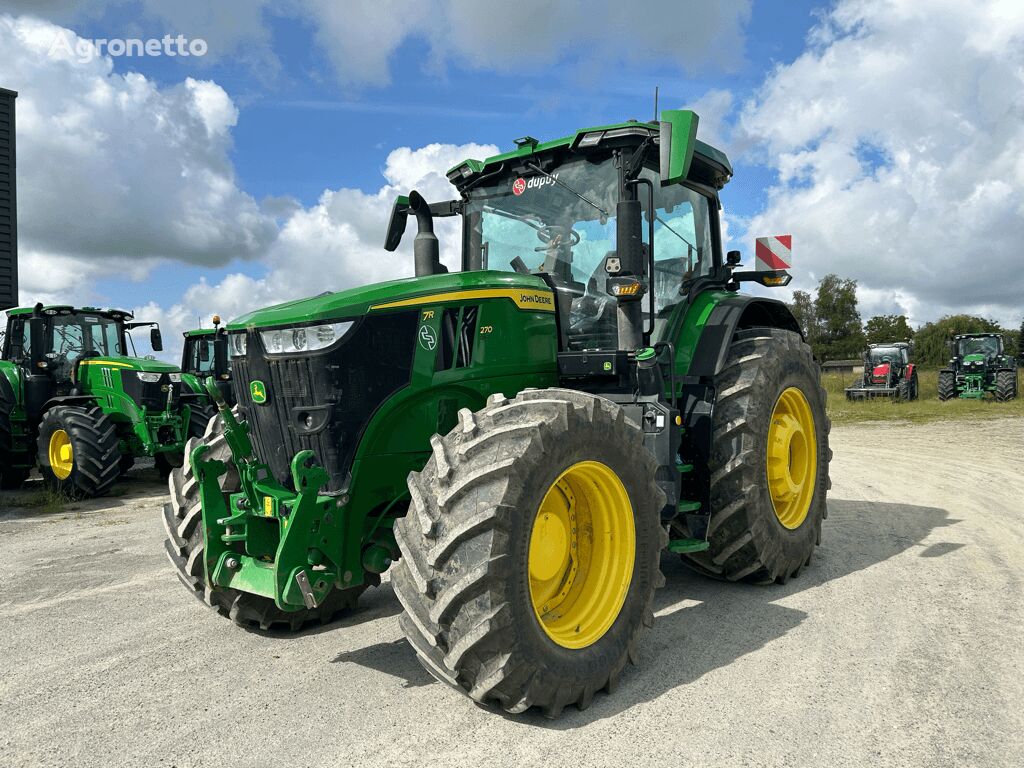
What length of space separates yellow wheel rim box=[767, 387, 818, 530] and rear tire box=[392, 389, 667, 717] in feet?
6.84

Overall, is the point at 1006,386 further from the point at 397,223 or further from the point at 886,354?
the point at 397,223

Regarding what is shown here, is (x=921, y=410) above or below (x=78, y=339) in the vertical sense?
below

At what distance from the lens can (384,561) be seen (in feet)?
11.7

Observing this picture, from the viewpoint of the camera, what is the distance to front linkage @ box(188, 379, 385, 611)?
10.7 feet

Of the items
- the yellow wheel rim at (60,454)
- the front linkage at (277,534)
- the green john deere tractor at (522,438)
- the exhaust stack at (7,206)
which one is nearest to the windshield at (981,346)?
the green john deere tractor at (522,438)

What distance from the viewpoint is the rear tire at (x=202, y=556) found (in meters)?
3.90

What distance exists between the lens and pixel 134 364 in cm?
1062

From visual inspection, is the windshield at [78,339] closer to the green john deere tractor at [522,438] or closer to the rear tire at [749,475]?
the green john deere tractor at [522,438]

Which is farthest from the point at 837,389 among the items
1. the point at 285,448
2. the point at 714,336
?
the point at 285,448

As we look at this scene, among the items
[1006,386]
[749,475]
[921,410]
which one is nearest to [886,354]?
[1006,386]

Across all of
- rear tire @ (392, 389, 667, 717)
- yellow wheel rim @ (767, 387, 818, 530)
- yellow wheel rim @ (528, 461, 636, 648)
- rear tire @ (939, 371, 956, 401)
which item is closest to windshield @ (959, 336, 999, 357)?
rear tire @ (939, 371, 956, 401)

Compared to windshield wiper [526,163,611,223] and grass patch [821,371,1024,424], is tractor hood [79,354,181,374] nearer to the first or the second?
windshield wiper [526,163,611,223]

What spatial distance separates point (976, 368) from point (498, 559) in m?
27.8

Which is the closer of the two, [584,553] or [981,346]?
[584,553]
